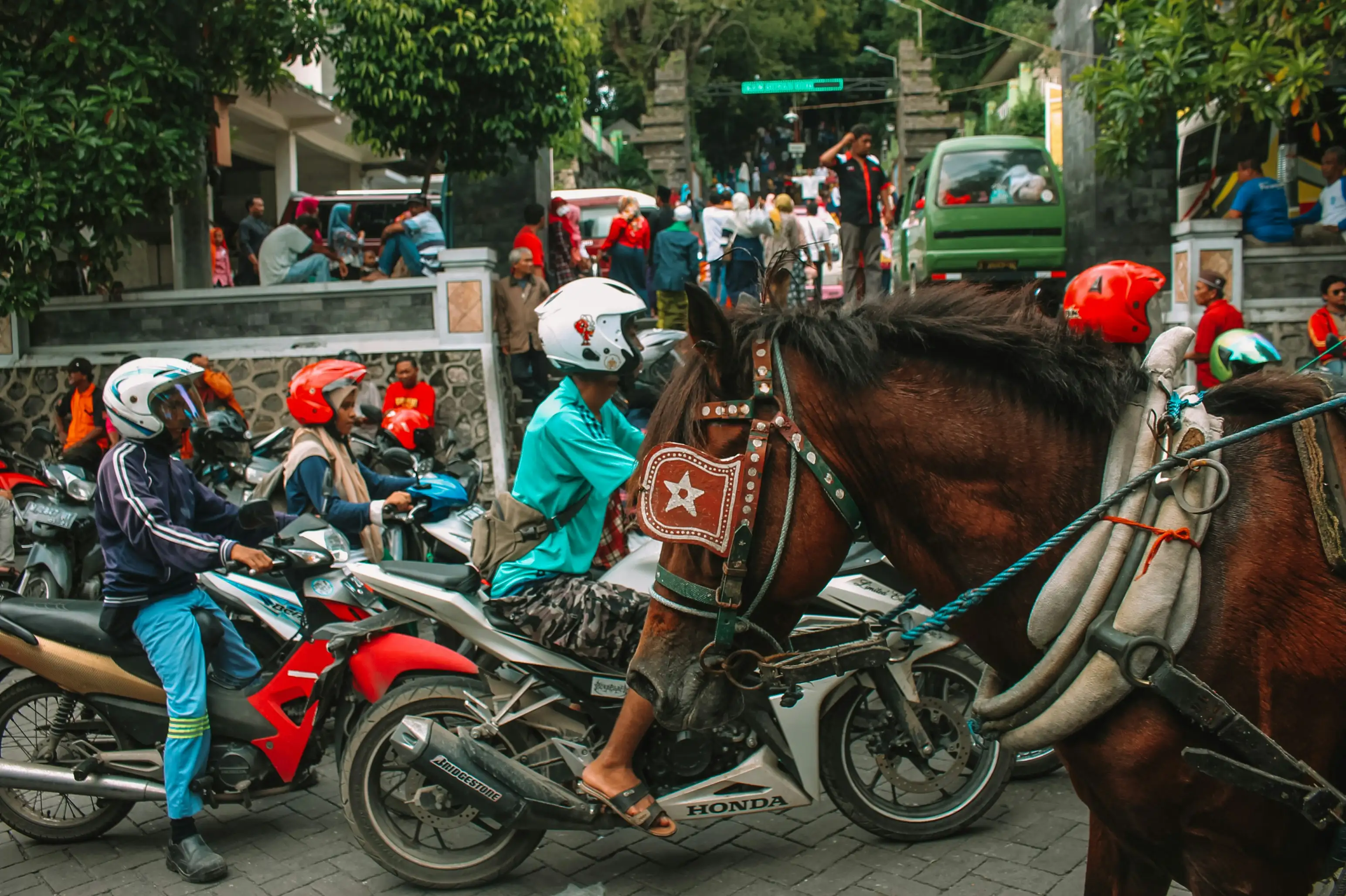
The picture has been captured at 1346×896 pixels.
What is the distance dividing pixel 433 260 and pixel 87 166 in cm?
370

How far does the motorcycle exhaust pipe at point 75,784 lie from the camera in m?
4.29

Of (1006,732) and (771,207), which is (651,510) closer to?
(1006,732)

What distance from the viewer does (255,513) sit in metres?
4.32

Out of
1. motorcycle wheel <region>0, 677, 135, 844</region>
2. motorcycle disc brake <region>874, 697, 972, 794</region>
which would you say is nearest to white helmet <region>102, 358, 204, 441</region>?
motorcycle wheel <region>0, 677, 135, 844</region>

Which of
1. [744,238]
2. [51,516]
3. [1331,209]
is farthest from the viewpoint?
[744,238]

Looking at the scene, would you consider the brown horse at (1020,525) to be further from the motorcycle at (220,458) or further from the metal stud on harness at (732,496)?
the motorcycle at (220,458)

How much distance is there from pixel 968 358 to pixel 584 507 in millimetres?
2103

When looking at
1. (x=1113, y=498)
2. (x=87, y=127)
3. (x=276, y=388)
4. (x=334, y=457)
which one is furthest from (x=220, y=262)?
(x=1113, y=498)

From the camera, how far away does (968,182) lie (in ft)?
51.4

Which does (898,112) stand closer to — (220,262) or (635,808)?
(220,262)

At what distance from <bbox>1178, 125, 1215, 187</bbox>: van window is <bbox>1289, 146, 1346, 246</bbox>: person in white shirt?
8.38 feet

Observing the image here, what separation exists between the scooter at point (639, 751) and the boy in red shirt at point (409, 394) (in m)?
6.23

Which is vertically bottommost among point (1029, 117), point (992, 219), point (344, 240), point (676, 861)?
point (676, 861)

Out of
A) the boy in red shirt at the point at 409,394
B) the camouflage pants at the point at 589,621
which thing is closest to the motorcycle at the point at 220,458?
the boy in red shirt at the point at 409,394
